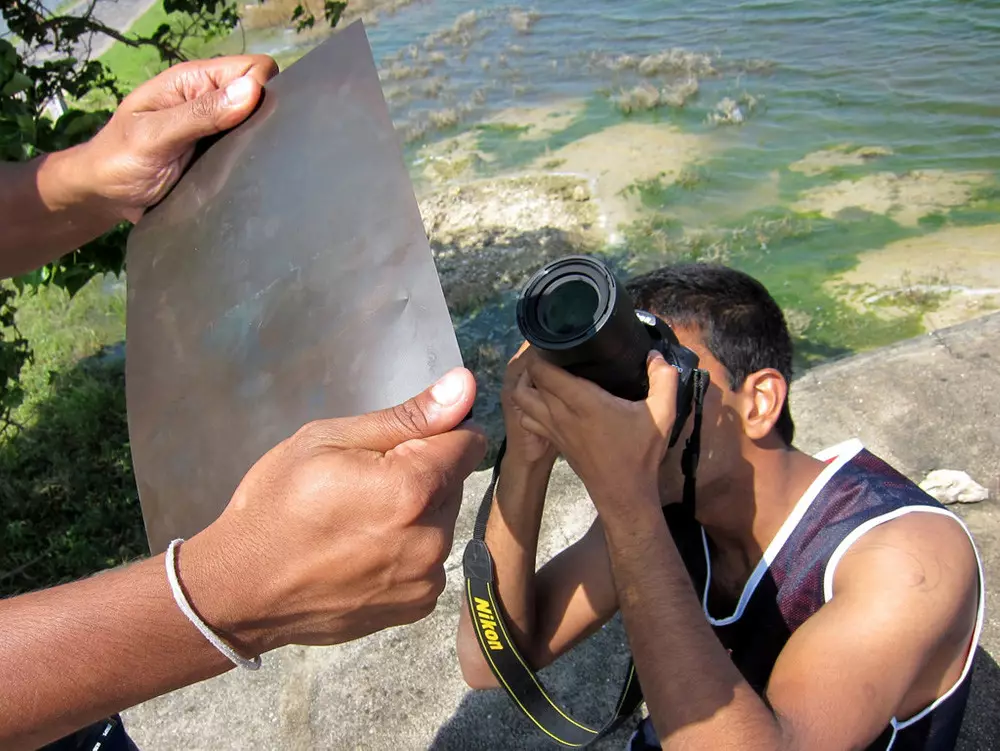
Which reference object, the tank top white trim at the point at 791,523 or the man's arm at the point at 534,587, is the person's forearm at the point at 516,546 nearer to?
the man's arm at the point at 534,587

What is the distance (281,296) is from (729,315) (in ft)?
3.57

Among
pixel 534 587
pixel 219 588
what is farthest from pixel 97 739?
pixel 534 587

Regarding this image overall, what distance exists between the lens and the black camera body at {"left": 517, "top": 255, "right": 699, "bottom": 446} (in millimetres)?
1305

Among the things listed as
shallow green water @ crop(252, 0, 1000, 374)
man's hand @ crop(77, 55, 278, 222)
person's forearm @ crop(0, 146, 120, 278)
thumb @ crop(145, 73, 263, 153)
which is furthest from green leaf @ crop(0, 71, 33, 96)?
shallow green water @ crop(252, 0, 1000, 374)

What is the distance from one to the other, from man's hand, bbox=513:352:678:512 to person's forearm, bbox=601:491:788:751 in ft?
0.17

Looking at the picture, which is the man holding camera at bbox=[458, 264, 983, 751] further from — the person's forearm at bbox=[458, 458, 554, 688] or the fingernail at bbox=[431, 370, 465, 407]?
the fingernail at bbox=[431, 370, 465, 407]

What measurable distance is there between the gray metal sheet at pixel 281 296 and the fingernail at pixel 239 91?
0.03 m

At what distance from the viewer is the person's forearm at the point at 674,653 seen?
1326mm

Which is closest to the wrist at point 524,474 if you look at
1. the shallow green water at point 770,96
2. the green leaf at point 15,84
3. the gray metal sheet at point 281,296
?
the gray metal sheet at point 281,296

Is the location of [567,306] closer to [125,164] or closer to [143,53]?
[125,164]

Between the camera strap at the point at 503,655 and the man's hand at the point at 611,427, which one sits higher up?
the man's hand at the point at 611,427

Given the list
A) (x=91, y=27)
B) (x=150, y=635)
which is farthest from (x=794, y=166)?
(x=150, y=635)

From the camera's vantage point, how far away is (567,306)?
4.51 ft

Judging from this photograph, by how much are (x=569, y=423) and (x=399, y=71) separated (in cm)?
1238
